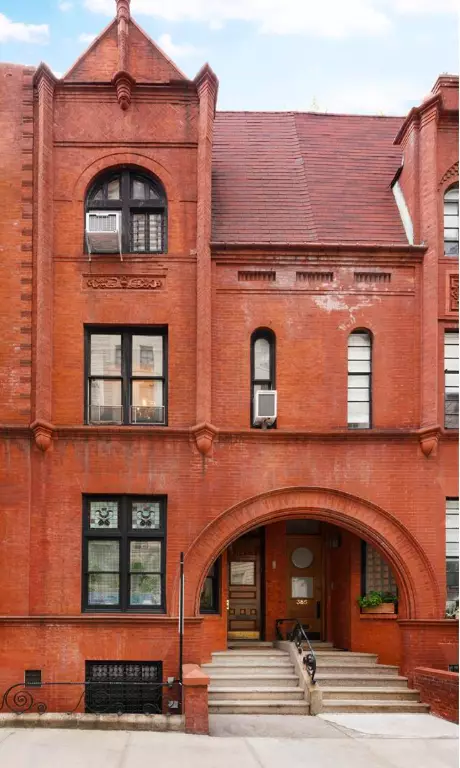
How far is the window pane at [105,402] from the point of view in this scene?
16.4 metres

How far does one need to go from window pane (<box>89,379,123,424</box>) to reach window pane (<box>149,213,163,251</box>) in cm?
277

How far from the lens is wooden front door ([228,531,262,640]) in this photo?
19078 mm

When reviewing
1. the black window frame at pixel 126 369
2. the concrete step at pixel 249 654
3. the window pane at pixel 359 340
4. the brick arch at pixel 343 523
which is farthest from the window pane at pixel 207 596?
the window pane at pixel 359 340

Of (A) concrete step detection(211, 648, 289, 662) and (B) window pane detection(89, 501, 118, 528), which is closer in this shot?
(B) window pane detection(89, 501, 118, 528)

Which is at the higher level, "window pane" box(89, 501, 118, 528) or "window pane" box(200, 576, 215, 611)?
"window pane" box(89, 501, 118, 528)

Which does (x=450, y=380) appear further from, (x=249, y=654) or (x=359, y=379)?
(x=249, y=654)

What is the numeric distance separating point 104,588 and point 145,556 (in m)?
0.94

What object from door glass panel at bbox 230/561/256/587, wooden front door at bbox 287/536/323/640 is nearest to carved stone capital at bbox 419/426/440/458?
wooden front door at bbox 287/536/323/640

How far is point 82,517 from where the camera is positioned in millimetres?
15961

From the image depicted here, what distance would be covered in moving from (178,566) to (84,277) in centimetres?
573

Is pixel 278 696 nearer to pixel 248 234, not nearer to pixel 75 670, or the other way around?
pixel 75 670

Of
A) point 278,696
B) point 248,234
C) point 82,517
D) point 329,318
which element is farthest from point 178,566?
point 248,234

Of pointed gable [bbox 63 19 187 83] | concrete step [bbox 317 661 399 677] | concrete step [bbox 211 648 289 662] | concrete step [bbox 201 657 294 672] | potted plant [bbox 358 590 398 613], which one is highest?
pointed gable [bbox 63 19 187 83]

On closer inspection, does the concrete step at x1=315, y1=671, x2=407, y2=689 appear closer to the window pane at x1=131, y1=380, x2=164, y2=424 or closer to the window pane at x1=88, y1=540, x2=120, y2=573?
the window pane at x1=88, y1=540, x2=120, y2=573
